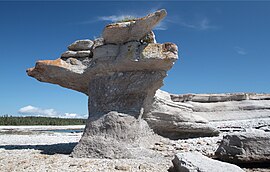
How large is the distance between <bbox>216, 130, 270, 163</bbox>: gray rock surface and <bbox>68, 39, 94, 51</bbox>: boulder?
6131 millimetres

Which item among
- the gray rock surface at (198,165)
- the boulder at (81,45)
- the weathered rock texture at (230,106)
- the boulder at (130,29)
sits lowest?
the gray rock surface at (198,165)

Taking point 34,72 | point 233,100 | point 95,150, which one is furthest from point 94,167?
point 233,100

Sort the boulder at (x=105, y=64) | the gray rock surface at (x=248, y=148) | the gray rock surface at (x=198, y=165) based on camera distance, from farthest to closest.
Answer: the boulder at (x=105, y=64)
the gray rock surface at (x=248, y=148)
the gray rock surface at (x=198, y=165)

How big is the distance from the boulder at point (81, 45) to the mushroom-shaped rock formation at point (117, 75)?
0.03m

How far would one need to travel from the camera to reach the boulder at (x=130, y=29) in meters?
9.05

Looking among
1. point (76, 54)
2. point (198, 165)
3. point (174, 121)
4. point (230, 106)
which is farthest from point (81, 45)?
point (230, 106)

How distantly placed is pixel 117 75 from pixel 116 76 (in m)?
0.05

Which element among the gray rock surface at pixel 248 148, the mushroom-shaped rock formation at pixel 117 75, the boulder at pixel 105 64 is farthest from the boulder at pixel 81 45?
the gray rock surface at pixel 248 148

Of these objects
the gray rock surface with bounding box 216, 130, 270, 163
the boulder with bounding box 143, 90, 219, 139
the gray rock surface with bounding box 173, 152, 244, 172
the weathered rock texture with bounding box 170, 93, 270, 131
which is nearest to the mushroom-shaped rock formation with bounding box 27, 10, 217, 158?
the boulder with bounding box 143, 90, 219, 139

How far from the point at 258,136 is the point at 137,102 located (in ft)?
13.2

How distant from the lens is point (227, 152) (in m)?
7.70

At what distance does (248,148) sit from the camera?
7496 mm

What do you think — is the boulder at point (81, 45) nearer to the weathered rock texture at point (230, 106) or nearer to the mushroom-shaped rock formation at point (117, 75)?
the mushroom-shaped rock formation at point (117, 75)

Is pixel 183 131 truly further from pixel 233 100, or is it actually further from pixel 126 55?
pixel 233 100
